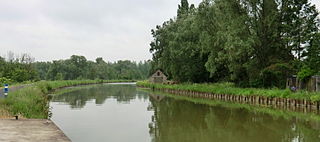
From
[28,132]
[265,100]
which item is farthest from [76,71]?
[28,132]

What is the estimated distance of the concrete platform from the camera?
32.0ft

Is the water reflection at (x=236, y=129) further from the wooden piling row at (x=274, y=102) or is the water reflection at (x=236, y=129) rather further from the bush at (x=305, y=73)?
the bush at (x=305, y=73)

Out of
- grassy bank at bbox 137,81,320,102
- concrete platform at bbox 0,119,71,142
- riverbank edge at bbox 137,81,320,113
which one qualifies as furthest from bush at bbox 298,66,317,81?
concrete platform at bbox 0,119,71,142

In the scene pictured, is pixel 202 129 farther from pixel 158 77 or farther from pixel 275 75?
pixel 158 77

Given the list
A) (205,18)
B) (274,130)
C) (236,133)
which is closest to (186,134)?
(236,133)

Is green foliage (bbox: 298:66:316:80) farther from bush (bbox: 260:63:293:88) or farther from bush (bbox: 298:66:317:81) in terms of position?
bush (bbox: 260:63:293:88)

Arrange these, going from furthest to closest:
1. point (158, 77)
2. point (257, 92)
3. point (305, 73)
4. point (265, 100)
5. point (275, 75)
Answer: point (158, 77) < point (275, 75) < point (257, 92) < point (265, 100) < point (305, 73)

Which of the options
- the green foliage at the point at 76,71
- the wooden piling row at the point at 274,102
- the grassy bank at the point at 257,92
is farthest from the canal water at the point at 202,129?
the green foliage at the point at 76,71

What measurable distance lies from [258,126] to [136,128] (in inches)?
265

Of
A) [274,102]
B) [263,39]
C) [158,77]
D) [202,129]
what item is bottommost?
[202,129]

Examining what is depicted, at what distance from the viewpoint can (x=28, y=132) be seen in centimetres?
1083

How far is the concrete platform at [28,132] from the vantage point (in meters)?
9.75

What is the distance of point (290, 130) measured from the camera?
16391 mm

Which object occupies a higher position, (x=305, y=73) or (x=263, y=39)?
(x=263, y=39)
